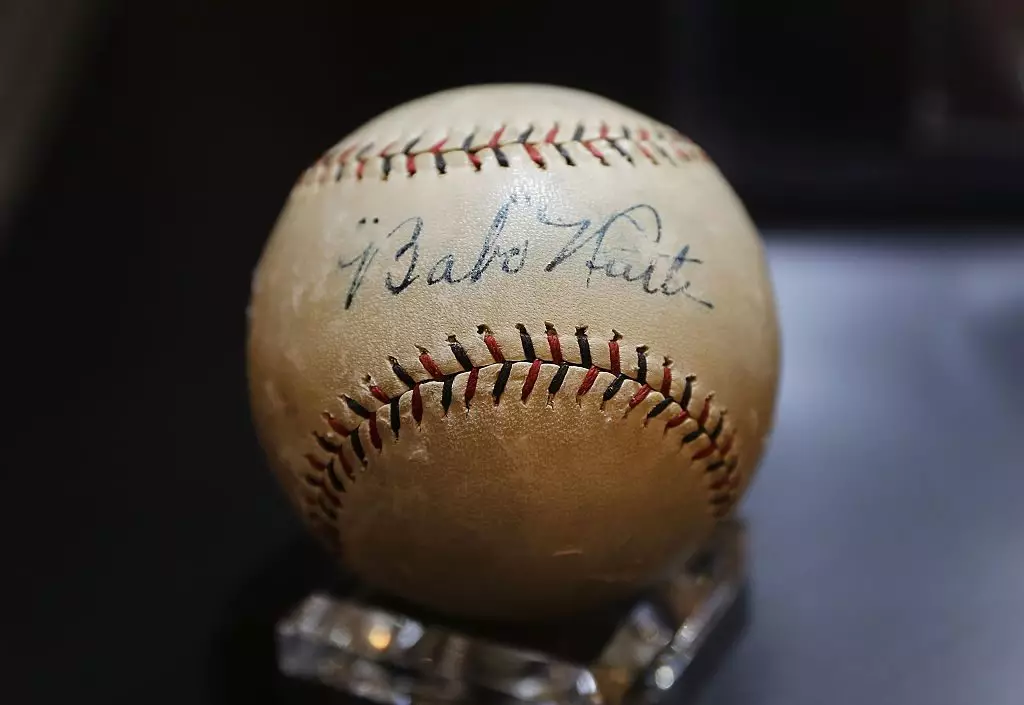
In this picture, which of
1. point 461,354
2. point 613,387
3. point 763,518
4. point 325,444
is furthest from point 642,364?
point 763,518

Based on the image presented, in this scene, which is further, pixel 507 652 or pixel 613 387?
pixel 507 652

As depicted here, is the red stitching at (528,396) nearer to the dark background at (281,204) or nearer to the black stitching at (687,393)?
the black stitching at (687,393)

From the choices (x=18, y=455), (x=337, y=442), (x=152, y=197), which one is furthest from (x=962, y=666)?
(x=152, y=197)

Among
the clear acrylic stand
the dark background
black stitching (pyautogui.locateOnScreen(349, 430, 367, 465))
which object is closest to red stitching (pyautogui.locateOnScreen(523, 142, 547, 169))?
black stitching (pyautogui.locateOnScreen(349, 430, 367, 465))

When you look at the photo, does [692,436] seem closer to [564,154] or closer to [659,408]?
[659,408]

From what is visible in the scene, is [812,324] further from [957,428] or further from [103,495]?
[103,495]

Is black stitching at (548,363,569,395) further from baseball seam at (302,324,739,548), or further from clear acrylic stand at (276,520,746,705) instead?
clear acrylic stand at (276,520,746,705)

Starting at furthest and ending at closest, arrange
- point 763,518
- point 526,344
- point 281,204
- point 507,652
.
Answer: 1. point 281,204
2. point 763,518
3. point 507,652
4. point 526,344
